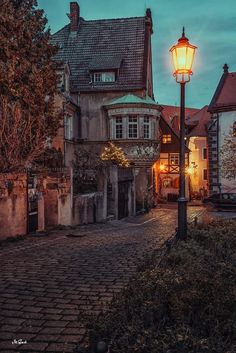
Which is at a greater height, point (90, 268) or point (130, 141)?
point (130, 141)

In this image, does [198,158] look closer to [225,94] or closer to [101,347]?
[225,94]

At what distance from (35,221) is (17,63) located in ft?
23.8

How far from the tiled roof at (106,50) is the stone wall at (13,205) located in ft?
67.7

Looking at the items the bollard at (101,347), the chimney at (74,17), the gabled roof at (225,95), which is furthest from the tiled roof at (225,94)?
the bollard at (101,347)

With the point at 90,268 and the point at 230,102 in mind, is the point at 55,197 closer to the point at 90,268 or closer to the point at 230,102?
the point at 90,268

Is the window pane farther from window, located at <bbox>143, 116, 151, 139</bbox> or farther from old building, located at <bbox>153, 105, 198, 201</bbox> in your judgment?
old building, located at <bbox>153, 105, 198, 201</bbox>

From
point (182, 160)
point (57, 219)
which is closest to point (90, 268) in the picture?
point (182, 160)

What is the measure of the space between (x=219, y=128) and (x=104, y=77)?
1215 cm

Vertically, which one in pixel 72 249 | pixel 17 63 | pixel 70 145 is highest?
pixel 17 63

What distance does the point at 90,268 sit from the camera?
8273 mm

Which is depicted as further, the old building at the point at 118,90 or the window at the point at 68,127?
the old building at the point at 118,90

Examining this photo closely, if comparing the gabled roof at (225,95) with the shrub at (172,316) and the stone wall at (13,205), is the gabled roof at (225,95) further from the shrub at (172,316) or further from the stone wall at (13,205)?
the shrub at (172,316)

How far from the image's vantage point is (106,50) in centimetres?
3462

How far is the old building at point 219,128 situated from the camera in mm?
37125
